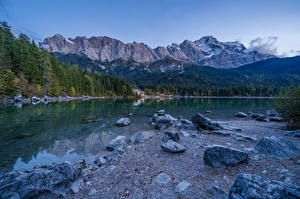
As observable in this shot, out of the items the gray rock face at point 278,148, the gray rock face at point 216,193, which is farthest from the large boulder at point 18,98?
the gray rock face at point 278,148

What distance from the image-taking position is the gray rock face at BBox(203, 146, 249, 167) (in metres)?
5.49

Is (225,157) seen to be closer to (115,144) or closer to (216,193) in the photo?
(216,193)

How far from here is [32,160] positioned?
8.32 m

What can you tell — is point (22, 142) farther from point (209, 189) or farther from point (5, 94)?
point (5, 94)

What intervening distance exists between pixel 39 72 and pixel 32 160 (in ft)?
230

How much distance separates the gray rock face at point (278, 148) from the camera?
611 centimetres

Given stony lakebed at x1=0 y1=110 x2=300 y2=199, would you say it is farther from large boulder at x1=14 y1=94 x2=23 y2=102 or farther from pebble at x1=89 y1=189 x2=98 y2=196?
large boulder at x1=14 y1=94 x2=23 y2=102

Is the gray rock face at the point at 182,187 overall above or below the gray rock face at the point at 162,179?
above

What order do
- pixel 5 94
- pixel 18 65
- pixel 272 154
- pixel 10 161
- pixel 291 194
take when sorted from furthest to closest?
pixel 18 65, pixel 5 94, pixel 10 161, pixel 272 154, pixel 291 194

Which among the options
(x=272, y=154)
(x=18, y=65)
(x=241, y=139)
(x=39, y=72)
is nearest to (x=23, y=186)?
(x=272, y=154)

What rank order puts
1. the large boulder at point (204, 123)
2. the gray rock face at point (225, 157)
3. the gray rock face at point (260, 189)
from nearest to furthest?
the gray rock face at point (260, 189), the gray rock face at point (225, 157), the large boulder at point (204, 123)

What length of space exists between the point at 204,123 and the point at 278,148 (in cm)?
725

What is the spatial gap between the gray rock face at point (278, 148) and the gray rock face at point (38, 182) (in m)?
9.46

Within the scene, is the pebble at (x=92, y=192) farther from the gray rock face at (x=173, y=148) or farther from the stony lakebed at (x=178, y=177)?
the gray rock face at (x=173, y=148)
